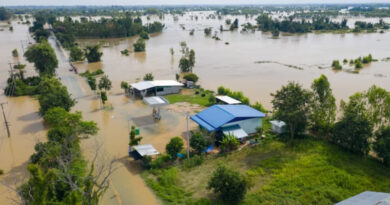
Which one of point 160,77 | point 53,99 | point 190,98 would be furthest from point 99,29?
point 53,99

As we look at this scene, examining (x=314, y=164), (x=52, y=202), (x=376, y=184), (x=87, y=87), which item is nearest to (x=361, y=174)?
(x=376, y=184)

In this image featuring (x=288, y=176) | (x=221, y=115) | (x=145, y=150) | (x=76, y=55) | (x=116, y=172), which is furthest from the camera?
(x=76, y=55)

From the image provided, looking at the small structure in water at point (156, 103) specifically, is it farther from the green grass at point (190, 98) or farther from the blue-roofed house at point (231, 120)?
the green grass at point (190, 98)

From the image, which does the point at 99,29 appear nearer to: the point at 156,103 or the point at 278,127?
the point at 156,103

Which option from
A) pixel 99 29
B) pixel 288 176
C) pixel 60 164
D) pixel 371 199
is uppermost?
pixel 99 29

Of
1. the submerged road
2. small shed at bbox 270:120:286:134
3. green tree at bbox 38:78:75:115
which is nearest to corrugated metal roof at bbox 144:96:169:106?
the submerged road

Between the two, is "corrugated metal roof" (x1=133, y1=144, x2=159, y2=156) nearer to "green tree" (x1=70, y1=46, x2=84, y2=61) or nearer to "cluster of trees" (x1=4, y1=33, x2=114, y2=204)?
"cluster of trees" (x1=4, y1=33, x2=114, y2=204)
